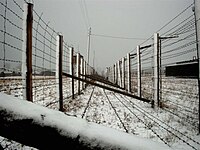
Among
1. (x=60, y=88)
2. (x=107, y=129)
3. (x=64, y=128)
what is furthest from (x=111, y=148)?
(x=60, y=88)

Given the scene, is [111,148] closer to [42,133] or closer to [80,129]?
[80,129]

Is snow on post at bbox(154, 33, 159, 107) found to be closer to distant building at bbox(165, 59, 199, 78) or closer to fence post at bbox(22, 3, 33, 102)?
distant building at bbox(165, 59, 199, 78)

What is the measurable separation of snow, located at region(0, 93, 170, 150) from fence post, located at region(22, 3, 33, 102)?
72.7 inches

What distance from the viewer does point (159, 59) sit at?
5.45m

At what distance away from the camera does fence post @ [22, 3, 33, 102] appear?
2586 millimetres

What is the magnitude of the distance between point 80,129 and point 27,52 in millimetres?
2166

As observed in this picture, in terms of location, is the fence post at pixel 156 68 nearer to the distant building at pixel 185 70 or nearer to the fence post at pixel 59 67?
the distant building at pixel 185 70

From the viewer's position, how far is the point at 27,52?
2.63 meters

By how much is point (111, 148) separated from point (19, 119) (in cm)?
42

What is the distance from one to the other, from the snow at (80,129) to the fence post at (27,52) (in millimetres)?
1846

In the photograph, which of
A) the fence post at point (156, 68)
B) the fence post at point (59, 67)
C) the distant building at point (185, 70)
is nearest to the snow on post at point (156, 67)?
the fence post at point (156, 68)

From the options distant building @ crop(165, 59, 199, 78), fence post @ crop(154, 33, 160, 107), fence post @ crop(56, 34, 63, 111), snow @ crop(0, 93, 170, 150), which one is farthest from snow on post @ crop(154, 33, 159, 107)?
snow @ crop(0, 93, 170, 150)

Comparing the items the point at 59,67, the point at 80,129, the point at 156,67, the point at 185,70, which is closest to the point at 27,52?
the point at 59,67

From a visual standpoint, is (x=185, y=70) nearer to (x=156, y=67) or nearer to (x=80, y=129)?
(x=156, y=67)
